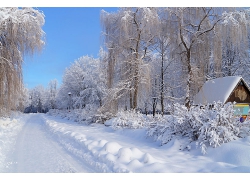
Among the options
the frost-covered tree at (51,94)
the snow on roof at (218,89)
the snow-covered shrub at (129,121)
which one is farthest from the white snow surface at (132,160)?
the frost-covered tree at (51,94)

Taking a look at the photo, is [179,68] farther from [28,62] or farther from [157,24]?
[28,62]

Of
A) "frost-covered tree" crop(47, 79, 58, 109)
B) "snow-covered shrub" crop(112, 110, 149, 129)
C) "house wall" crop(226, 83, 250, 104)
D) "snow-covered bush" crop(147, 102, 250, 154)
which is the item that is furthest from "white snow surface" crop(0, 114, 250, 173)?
"frost-covered tree" crop(47, 79, 58, 109)

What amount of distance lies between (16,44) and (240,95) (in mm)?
12148

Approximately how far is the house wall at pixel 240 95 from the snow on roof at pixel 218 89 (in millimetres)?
423

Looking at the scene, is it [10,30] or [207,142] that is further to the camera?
[10,30]

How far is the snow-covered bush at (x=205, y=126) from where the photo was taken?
19.2ft

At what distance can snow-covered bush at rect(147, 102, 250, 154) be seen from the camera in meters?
5.86

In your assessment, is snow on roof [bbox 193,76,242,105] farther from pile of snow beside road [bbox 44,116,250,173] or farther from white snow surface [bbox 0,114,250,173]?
white snow surface [bbox 0,114,250,173]

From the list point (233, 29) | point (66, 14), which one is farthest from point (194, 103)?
point (66, 14)

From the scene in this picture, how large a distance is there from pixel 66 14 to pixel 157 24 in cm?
695
